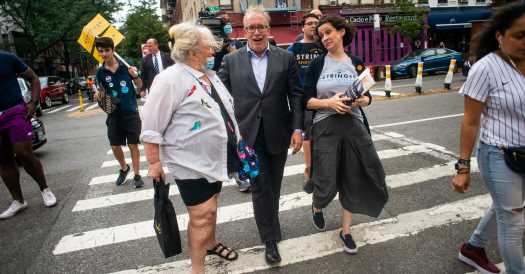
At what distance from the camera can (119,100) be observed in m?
5.16

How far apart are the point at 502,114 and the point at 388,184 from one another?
2588mm

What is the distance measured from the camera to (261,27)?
3.00 m

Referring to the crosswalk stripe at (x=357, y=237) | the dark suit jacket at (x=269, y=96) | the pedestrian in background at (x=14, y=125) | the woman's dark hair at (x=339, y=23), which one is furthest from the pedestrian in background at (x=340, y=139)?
the pedestrian in background at (x=14, y=125)

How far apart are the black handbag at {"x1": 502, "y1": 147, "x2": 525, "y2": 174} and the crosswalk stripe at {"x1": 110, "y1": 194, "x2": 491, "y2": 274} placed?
1.41 metres

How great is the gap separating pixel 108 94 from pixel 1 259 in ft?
8.03

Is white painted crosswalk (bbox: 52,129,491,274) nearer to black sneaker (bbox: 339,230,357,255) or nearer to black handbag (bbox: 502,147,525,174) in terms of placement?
black sneaker (bbox: 339,230,357,255)

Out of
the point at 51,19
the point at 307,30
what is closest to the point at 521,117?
the point at 307,30

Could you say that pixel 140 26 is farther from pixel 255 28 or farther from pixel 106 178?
pixel 255 28

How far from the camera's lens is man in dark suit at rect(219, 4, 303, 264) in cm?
302

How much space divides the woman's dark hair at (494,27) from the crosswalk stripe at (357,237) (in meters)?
1.79

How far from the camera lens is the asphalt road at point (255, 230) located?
3.09 meters

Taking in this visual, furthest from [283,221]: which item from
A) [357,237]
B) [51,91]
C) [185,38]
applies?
[51,91]

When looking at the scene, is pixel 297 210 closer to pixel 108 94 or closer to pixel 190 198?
pixel 190 198

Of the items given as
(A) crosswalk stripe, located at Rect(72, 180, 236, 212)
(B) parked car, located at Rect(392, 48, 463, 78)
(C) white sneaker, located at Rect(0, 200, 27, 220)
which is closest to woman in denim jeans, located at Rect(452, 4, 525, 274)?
(A) crosswalk stripe, located at Rect(72, 180, 236, 212)
